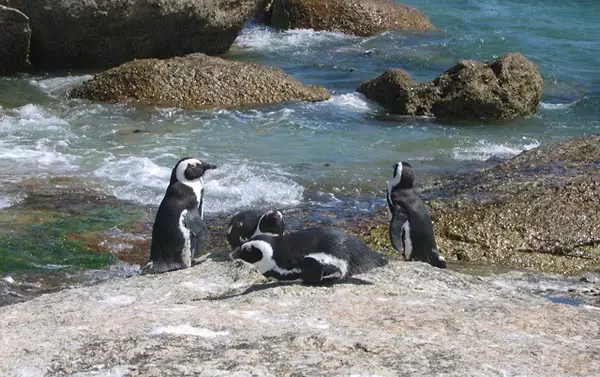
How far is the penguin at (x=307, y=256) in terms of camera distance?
6.06m

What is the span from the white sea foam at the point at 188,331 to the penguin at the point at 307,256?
3.30ft

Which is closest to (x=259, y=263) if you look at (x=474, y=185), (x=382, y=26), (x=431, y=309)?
(x=431, y=309)

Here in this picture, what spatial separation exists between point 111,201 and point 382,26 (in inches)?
532

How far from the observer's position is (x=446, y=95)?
1573cm

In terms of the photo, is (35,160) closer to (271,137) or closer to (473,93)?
(271,137)

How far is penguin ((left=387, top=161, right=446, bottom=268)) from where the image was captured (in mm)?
7824

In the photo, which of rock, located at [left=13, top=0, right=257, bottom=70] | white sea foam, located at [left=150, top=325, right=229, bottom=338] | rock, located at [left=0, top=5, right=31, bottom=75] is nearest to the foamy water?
rock, located at [left=0, top=5, right=31, bottom=75]

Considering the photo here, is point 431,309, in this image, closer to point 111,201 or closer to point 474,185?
point 474,185

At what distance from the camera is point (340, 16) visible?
2286 cm

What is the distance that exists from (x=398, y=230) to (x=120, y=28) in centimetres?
1065

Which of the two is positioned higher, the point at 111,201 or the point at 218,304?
the point at 218,304

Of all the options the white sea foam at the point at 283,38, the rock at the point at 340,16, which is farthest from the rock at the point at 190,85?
the rock at the point at 340,16

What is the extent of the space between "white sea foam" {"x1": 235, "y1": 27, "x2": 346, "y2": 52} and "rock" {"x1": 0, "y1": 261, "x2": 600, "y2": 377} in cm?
1518

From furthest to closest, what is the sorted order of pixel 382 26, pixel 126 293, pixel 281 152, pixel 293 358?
pixel 382 26 < pixel 281 152 < pixel 126 293 < pixel 293 358
